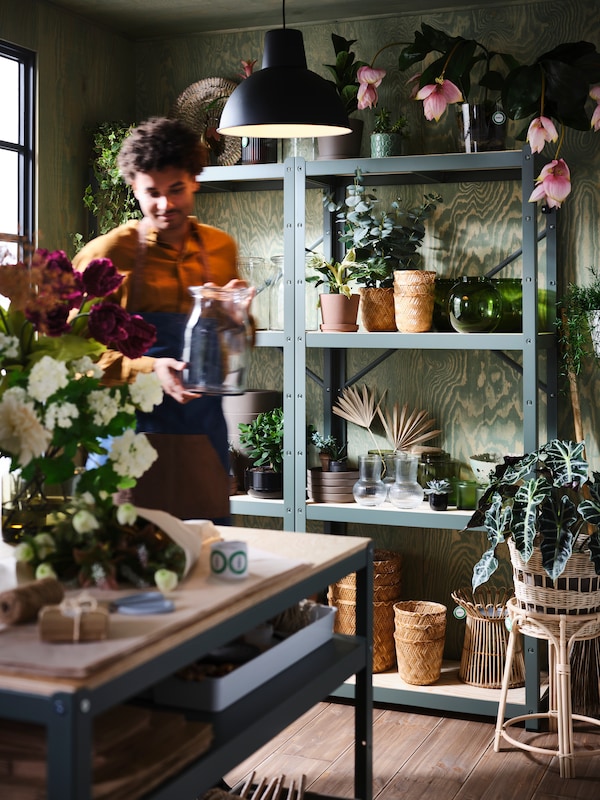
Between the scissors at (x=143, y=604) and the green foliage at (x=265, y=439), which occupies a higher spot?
the green foliage at (x=265, y=439)

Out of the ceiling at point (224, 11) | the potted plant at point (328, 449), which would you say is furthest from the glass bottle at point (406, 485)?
the ceiling at point (224, 11)

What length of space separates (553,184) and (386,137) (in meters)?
0.70

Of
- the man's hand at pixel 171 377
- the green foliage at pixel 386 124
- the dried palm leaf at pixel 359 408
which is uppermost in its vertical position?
the green foliage at pixel 386 124

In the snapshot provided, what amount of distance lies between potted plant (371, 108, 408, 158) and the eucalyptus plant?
124cm

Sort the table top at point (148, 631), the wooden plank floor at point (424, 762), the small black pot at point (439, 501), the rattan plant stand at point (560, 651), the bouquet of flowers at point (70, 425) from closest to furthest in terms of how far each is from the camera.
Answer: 1. the table top at point (148, 631)
2. the bouquet of flowers at point (70, 425)
3. the wooden plank floor at point (424, 762)
4. the rattan plant stand at point (560, 651)
5. the small black pot at point (439, 501)

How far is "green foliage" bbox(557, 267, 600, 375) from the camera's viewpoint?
3.70m

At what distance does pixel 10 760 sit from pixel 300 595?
58cm

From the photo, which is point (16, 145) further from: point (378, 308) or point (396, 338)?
point (396, 338)

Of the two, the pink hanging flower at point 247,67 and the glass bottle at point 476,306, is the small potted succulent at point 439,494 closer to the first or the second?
the glass bottle at point 476,306

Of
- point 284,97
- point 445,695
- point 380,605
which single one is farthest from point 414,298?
point 445,695

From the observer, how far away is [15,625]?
1476mm

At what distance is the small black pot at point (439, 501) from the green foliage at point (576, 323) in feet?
2.14

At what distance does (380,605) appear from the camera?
392 centimetres

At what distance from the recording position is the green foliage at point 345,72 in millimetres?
3908
